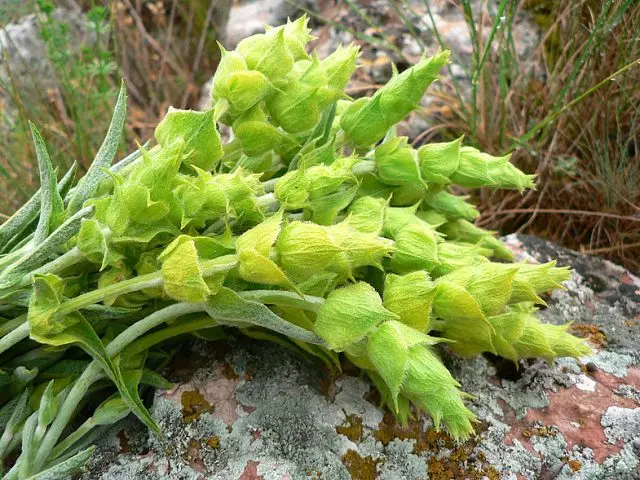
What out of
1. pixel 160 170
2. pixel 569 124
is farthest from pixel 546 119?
pixel 160 170

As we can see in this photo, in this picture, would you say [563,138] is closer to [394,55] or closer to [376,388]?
[394,55]

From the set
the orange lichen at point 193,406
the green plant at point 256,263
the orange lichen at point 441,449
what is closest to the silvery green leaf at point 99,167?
the green plant at point 256,263

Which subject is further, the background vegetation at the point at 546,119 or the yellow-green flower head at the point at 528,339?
the background vegetation at the point at 546,119

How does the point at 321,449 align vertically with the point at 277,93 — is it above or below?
below

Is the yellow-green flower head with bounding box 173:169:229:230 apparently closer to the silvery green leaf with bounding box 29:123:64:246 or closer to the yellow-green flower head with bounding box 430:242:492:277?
the silvery green leaf with bounding box 29:123:64:246

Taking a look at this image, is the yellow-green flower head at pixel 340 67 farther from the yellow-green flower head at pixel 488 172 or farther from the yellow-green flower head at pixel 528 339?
the yellow-green flower head at pixel 528 339

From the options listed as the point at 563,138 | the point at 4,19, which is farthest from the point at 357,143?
the point at 4,19
